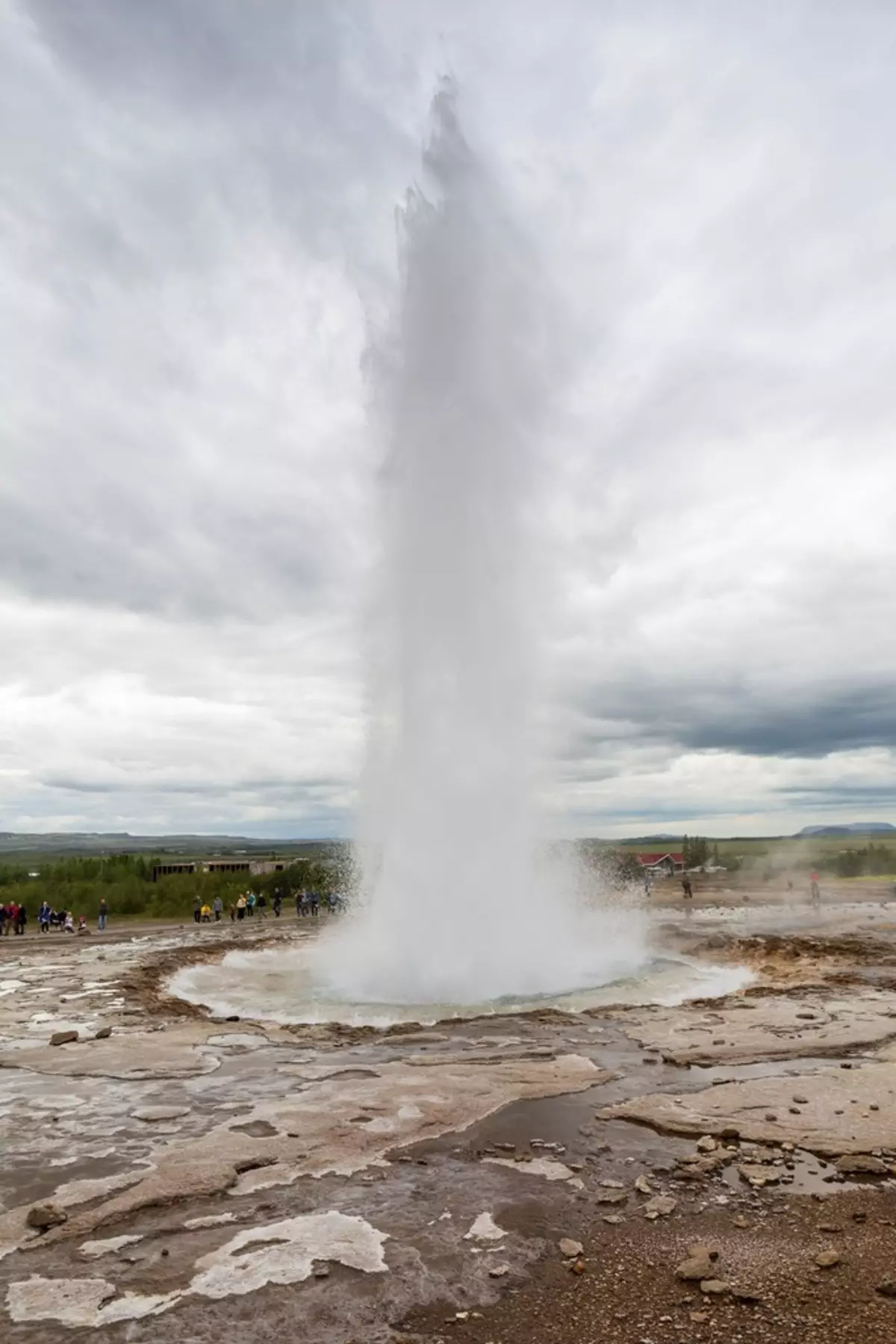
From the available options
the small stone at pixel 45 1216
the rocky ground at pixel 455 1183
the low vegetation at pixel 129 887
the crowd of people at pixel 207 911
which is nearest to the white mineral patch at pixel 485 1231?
the rocky ground at pixel 455 1183

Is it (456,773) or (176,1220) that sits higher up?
(456,773)

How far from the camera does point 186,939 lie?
2641 cm

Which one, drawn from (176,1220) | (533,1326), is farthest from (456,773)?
(533,1326)

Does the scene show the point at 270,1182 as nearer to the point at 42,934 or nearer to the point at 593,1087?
the point at 593,1087

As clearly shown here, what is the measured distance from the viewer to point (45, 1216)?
→ 5.65 metres

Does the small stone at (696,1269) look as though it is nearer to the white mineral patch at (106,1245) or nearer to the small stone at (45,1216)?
the white mineral patch at (106,1245)

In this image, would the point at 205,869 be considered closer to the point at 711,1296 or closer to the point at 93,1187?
the point at 93,1187

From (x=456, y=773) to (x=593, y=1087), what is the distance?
9.67 m

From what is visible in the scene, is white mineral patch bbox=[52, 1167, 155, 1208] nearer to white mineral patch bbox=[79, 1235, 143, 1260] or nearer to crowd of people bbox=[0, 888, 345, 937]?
white mineral patch bbox=[79, 1235, 143, 1260]

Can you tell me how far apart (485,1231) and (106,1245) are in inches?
96.4

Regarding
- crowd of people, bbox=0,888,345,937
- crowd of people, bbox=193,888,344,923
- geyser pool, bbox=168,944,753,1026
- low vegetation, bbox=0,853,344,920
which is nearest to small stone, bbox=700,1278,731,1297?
geyser pool, bbox=168,944,753,1026

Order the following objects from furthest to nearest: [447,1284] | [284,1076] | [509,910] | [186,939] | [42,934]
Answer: [42,934]
[186,939]
[509,910]
[284,1076]
[447,1284]

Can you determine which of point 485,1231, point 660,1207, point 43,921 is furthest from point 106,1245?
point 43,921

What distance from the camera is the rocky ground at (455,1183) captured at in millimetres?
4484
